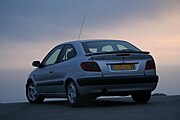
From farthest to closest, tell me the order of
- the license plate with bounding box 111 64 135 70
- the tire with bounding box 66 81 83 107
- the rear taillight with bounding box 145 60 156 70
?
the rear taillight with bounding box 145 60 156 70 < the tire with bounding box 66 81 83 107 < the license plate with bounding box 111 64 135 70

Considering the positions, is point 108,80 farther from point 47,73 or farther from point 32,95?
point 32,95

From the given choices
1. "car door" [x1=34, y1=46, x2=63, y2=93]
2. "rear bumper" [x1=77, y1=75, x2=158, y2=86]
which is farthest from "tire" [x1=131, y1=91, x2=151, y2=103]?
"car door" [x1=34, y1=46, x2=63, y2=93]

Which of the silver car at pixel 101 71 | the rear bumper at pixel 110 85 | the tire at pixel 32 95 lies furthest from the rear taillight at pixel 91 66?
the tire at pixel 32 95

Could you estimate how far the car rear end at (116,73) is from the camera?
9578 millimetres

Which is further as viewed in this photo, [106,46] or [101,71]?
[106,46]

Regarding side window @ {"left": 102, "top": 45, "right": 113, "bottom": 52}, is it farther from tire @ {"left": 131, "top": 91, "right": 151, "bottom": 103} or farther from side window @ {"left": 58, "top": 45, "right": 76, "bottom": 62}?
tire @ {"left": 131, "top": 91, "right": 151, "bottom": 103}

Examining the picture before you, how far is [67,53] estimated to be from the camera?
1070cm

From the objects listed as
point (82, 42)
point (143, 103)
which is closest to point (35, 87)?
point (82, 42)

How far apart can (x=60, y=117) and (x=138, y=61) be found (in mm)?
2615

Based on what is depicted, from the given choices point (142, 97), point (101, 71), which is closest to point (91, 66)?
point (101, 71)

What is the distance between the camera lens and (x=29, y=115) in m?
8.62

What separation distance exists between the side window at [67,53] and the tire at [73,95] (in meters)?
0.69

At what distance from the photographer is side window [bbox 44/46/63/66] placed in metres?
11.2

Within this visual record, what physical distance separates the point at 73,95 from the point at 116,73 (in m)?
1.13
